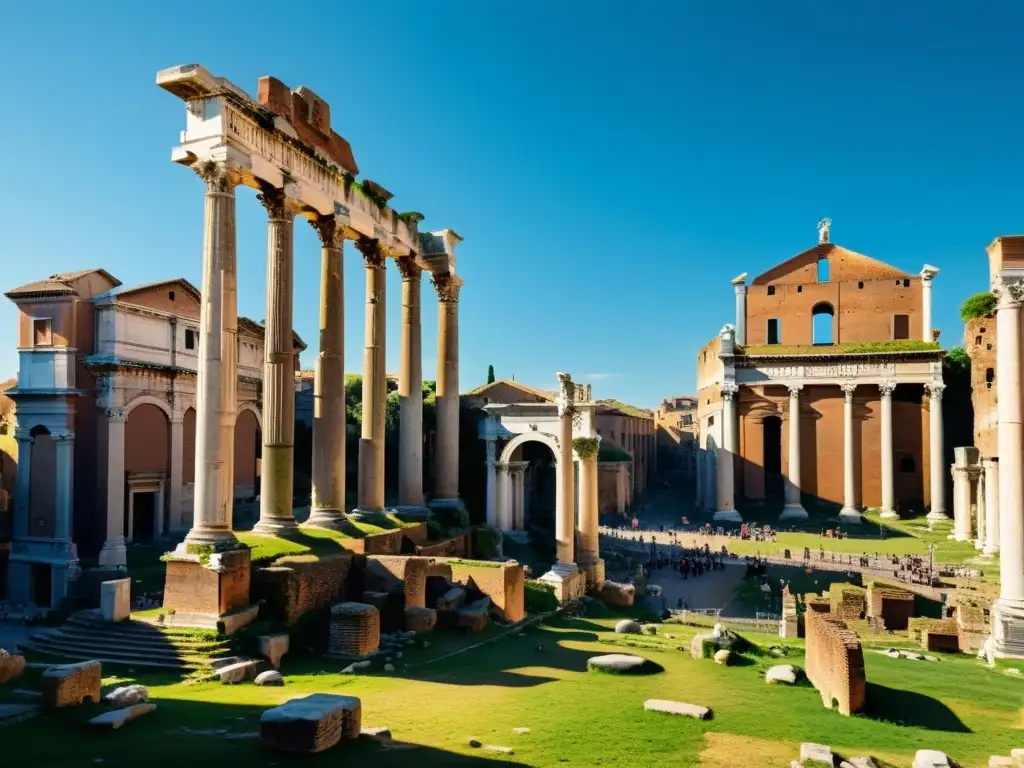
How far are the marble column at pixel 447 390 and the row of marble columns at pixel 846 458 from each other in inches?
811

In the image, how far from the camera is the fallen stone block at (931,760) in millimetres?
6769

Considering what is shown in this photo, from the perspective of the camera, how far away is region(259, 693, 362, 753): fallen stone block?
700 cm

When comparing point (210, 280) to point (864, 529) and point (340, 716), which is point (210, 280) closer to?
point (340, 716)

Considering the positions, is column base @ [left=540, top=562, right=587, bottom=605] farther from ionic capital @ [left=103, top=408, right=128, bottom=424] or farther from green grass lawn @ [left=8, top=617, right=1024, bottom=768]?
ionic capital @ [left=103, top=408, right=128, bottom=424]

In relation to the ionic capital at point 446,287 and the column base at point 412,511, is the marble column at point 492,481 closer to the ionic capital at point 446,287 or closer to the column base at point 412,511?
the ionic capital at point 446,287

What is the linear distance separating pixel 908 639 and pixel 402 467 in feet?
41.2

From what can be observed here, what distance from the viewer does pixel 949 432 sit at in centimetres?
4006

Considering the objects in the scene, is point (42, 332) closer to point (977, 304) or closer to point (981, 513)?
point (981, 513)

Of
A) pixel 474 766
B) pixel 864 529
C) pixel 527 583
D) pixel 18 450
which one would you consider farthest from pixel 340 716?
pixel 864 529

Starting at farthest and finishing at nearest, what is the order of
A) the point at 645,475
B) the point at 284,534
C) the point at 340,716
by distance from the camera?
the point at 645,475
the point at 284,534
the point at 340,716

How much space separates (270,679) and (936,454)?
35.1 meters

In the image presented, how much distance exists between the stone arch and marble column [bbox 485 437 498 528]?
1246 centimetres

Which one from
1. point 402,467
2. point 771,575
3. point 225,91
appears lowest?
point 771,575

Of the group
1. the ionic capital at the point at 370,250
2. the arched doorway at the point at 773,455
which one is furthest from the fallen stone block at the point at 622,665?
the arched doorway at the point at 773,455
